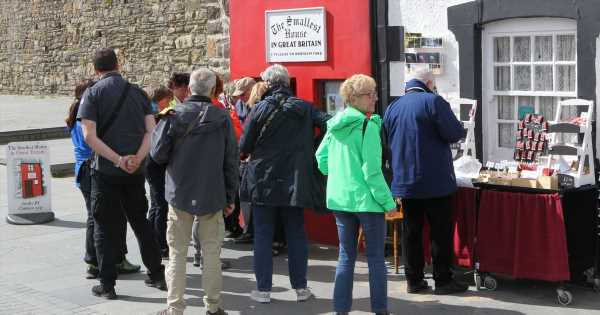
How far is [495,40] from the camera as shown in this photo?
7.25 meters

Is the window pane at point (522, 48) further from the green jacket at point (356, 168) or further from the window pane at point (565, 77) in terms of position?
the green jacket at point (356, 168)

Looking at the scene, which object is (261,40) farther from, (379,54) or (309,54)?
(379,54)

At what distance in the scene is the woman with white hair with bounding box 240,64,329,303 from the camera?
642 centimetres

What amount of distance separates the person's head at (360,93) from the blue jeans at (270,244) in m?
1.13

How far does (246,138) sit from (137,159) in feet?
2.83

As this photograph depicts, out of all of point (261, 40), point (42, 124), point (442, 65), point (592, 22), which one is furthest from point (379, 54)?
point (42, 124)

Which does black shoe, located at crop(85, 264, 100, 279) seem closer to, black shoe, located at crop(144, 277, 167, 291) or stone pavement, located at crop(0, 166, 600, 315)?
stone pavement, located at crop(0, 166, 600, 315)

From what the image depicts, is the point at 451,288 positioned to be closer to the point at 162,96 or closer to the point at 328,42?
the point at 328,42

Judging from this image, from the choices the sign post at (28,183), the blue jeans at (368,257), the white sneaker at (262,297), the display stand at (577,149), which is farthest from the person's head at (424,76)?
the sign post at (28,183)

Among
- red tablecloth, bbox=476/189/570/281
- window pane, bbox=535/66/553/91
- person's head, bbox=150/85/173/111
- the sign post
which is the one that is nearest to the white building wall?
window pane, bbox=535/66/553/91

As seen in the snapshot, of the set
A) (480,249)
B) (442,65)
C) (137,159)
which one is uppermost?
(442,65)

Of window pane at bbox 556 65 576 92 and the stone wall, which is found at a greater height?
the stone wall

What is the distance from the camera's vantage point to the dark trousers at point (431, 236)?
650 cm

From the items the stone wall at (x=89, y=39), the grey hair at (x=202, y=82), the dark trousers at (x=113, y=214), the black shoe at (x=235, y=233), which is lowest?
the black shoe at (x=235, y=233)
